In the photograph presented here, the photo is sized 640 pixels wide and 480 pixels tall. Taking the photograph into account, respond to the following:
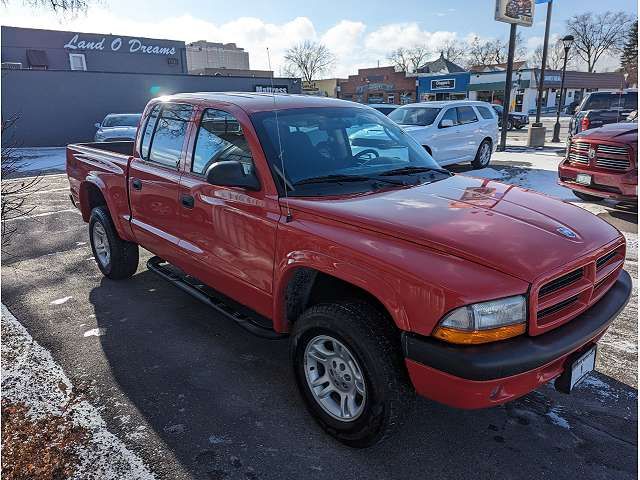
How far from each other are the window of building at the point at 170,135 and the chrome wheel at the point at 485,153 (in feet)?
33.7

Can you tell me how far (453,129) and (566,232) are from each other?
9806 millimetres

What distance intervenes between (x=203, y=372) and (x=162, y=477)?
1.02 meters

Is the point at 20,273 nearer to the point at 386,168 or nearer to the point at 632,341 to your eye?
the point at 386,168

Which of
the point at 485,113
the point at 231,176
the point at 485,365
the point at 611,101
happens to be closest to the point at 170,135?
the point at 231,176

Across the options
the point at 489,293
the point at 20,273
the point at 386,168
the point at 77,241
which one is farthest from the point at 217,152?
the point at 77,241

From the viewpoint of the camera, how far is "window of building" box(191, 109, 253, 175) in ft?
10.7

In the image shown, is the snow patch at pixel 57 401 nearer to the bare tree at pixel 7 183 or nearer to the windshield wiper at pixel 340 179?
the bare tree at pixel 7 183

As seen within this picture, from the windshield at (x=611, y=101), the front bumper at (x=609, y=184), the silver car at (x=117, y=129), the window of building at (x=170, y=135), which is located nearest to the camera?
the window of building at (x=170, y=135)

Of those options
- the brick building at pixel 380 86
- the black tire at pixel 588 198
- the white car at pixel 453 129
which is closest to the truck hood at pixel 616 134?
the black tire at pixel 588 198

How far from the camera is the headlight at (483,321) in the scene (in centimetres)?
208

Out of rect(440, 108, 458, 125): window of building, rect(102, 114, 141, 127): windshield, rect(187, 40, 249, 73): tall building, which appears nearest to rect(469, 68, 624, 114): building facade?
rect(187, 40, 249, 73): tall building

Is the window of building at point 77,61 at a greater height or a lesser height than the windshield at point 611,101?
greater

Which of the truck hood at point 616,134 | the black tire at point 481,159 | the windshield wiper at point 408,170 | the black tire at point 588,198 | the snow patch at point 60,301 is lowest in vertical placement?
the snow patch at point 60,301

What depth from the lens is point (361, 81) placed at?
58.8m
